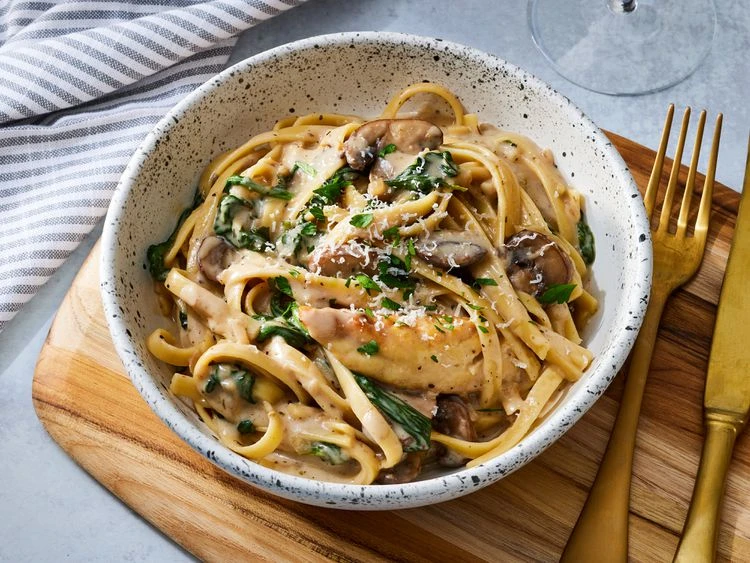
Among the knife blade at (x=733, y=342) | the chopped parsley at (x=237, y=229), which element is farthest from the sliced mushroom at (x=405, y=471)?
the knife blade at (x=733, y=342)

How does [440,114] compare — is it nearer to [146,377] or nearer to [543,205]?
[543,205]

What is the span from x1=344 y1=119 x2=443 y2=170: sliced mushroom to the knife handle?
4.89ft

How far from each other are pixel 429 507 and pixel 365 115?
1729 millimetres

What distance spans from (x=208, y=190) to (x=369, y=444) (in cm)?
133

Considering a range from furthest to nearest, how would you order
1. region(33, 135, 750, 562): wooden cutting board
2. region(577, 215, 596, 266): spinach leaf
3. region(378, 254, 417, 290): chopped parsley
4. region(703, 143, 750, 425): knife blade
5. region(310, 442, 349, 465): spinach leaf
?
region(577, 215, 596, 266): spinach leaf < region(703, 143, 750, 425): knife blade < region(33, 135, 750, 562): wooden cutting board < region(378, 254, 417, 290): chopped parsley < region(310, 442, 349, 465): spinach leaf

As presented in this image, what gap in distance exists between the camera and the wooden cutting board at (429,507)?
136 inches

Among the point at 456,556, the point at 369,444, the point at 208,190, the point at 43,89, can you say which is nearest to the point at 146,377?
the point at 369,444

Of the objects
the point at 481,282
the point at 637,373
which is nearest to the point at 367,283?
the point at 481,282

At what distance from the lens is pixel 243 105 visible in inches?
154

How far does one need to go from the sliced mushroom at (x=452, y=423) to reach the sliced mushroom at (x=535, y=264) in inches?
19.6

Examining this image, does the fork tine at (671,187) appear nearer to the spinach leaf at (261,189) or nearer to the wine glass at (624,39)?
the wine glass at (624,39)

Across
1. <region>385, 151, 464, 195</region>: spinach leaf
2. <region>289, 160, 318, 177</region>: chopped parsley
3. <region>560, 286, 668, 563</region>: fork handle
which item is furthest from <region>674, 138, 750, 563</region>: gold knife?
<region>289, 160, 318, 177</region>: chopped parsley

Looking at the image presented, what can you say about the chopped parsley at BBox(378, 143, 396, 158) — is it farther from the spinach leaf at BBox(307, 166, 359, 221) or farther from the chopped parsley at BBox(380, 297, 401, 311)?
the chopped parsley at BBox(380, 297, 401, 311)

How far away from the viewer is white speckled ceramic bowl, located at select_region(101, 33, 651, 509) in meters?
3.00
